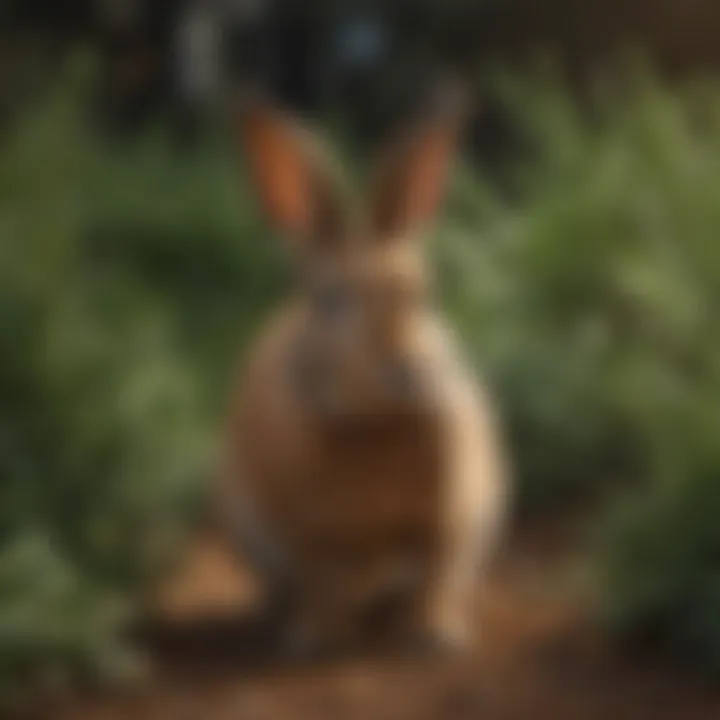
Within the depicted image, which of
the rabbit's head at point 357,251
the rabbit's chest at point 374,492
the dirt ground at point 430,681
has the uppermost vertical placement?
the rabbit's head at point 357,251

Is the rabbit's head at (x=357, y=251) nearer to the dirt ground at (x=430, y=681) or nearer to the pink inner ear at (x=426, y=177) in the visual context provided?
the pink inner ear at (x=426, y=177)

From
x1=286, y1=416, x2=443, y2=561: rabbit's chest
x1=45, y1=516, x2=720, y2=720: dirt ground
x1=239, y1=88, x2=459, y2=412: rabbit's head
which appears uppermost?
x1=239, y1=88, x2=459, y2=412: rabbit's head

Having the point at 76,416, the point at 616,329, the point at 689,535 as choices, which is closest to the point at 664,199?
the point at 616,329

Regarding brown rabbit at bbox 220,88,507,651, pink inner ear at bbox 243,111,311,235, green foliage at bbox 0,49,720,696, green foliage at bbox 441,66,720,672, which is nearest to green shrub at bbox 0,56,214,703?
green foliage at bbox 0,49,720,696

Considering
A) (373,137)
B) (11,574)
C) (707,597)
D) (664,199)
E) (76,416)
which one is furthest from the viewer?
(373,137)

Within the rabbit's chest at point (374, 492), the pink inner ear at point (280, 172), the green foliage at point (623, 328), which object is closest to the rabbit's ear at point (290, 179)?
the pink inner ear at point (280, 172)

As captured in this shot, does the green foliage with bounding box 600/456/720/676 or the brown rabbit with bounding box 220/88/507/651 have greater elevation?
the brown rabbit with bounding box 220/88/507/651

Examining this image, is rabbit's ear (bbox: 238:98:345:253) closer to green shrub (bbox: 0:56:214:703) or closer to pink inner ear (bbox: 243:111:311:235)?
pink inner ear (bbox: 243:111:311:235)

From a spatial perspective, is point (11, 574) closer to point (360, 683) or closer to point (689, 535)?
point (360, 683)
